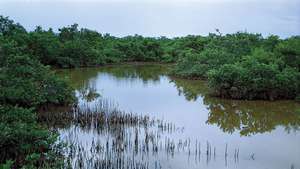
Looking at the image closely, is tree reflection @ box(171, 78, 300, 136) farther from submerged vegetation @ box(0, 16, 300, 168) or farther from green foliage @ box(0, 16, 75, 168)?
green foliage @ box(0, 16, 75, 168)

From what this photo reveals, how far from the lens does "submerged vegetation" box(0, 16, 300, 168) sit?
6125 mm

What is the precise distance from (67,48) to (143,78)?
22.6 ft

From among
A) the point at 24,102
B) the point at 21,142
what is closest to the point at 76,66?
the point at 24,102

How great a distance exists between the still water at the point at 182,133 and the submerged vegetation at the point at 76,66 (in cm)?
50

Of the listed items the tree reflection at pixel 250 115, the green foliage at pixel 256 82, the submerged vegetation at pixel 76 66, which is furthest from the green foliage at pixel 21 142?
the green foliage at pixel 256 82

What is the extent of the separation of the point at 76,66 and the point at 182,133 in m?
17.8

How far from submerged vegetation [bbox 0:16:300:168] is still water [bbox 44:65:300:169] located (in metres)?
0.50

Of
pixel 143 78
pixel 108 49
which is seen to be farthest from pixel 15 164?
pixel 108 49

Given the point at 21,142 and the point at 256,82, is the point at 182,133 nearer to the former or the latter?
the point at 21,142

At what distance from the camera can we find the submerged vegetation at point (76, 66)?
20.1 feet

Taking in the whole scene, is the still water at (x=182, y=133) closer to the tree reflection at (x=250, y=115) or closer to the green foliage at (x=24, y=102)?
the tree reflection at (x=250, y=115)

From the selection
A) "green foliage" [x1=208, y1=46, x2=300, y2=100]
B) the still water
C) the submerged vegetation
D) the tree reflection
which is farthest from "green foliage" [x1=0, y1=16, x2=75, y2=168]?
"green foliage" [x1=208, y1=46, x2=300, y2=100]

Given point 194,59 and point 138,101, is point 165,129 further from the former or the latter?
point 194,59

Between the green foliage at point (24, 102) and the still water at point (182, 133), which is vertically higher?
the green foliage at point (24, 102)
